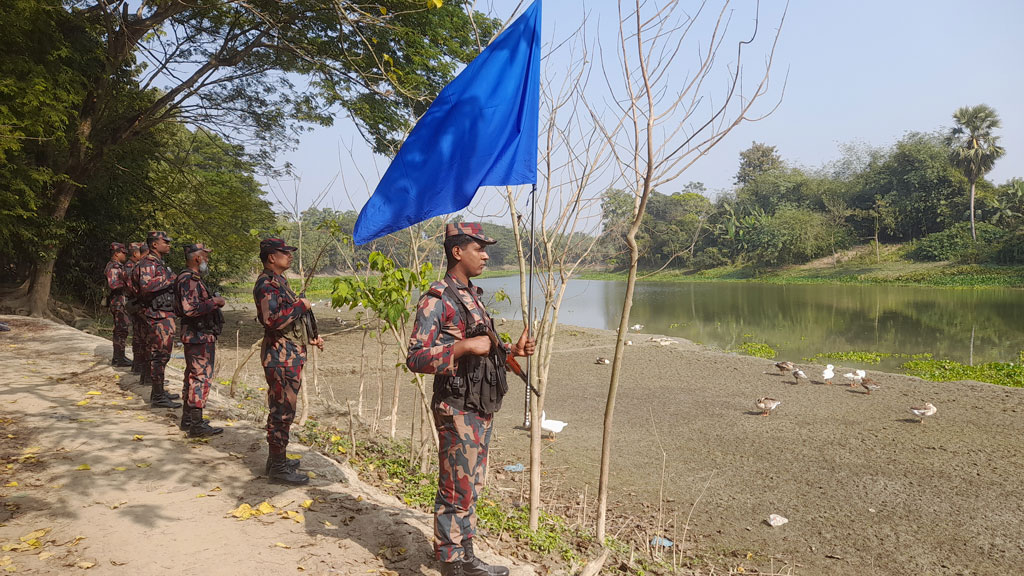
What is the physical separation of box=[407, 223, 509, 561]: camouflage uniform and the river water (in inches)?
287

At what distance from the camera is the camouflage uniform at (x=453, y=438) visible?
2.97 metres

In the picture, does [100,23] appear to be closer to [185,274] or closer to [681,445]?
[185,274]

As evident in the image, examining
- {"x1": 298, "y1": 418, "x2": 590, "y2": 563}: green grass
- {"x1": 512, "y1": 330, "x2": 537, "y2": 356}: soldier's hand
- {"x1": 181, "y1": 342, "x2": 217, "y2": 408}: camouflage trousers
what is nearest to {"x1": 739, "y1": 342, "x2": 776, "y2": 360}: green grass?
{"x1": 298, "y1": 418, "x2": 590, "y2": 563}: green grass

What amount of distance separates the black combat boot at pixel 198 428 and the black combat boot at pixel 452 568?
3.36m

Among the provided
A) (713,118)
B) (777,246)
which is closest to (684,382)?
(713,118)

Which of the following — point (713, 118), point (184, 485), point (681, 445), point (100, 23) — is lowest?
point (681, 445)

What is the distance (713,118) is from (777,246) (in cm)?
5274

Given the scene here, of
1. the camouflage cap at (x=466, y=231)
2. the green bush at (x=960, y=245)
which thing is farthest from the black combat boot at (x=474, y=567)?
the green bush at (x=960, y=245)

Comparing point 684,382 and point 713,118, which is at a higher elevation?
point 713,118

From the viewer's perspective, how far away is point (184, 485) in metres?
4.21

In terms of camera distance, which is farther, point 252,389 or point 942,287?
point 942,287

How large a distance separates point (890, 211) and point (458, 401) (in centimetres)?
5597

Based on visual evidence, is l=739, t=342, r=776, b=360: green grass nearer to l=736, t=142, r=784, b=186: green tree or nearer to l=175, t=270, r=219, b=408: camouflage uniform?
l=175, t=270, r=219, b=408: camouflage uniform

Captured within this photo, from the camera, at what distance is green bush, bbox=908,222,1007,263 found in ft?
130
